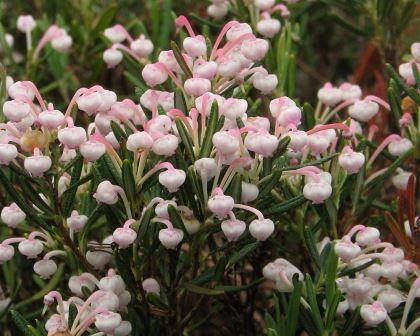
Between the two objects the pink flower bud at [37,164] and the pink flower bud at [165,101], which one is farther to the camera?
the pink flower bud at [165,101]

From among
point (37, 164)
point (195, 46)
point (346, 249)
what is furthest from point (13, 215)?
point (346, 249)

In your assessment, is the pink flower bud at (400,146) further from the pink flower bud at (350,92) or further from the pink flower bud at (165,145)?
the pink flower bud at (165,145)

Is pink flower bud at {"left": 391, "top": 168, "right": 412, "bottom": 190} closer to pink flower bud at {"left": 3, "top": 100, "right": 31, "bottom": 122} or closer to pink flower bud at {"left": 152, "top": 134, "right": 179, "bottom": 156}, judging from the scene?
pink flower bud at {"left": 152, "top": 134, "right": 179, "bottom": 156}

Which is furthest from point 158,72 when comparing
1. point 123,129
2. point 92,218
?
point 92,218

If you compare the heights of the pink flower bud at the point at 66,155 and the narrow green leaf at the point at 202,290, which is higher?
the pink flower bud at the point at 66,155

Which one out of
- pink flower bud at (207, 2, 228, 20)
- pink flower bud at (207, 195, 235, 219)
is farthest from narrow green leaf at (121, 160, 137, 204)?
pink flower bud at (207, 2, 228, 20)

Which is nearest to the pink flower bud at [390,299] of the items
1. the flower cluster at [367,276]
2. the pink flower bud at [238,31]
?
the flower cluster at [367,276]

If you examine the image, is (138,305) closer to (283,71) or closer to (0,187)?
(0,187)
